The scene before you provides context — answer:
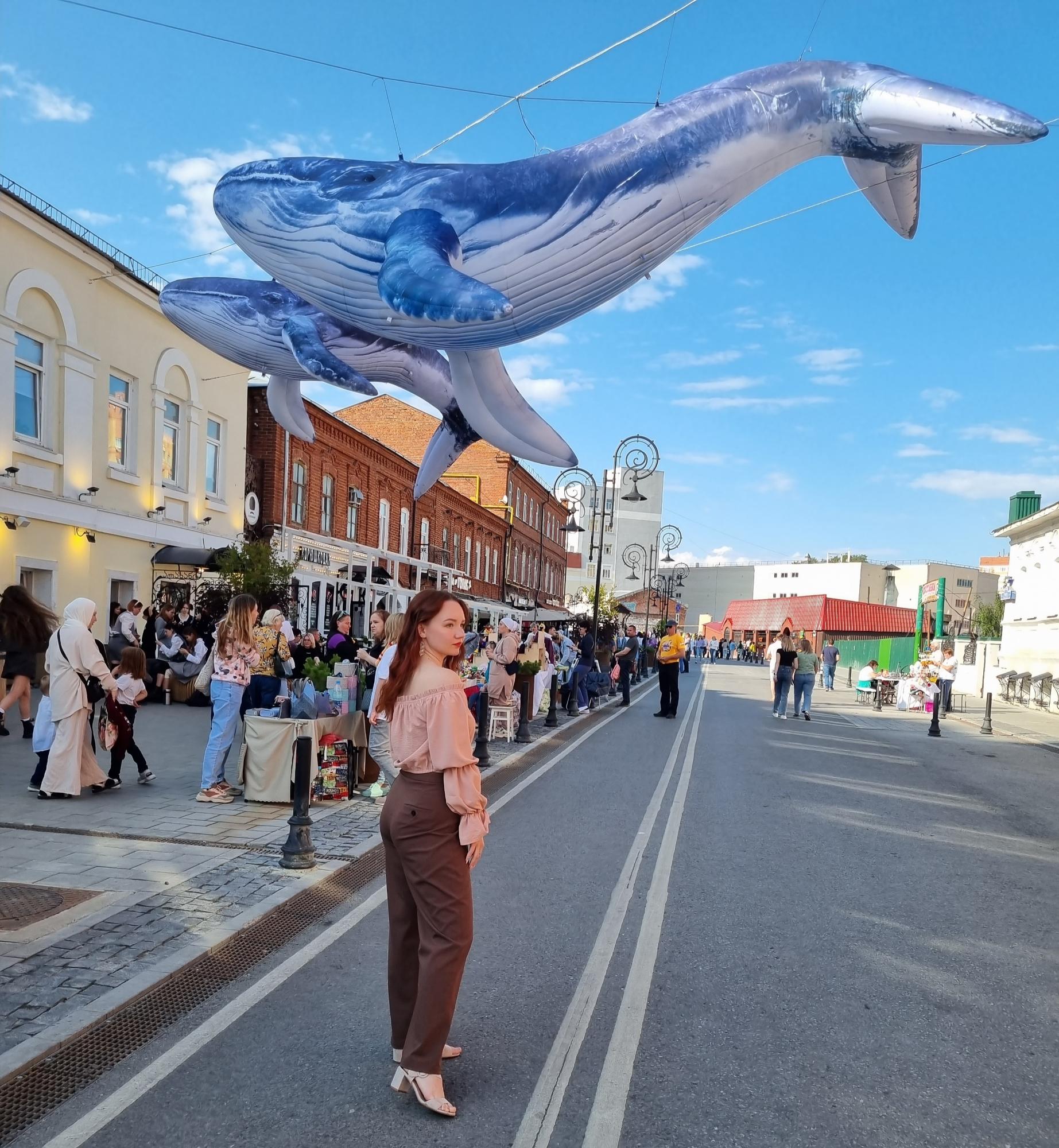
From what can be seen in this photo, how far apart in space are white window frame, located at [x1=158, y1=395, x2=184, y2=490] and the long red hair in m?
17.3

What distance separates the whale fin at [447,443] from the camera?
5.07 metres

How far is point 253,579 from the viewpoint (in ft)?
56.5

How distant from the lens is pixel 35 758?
9.89 metres

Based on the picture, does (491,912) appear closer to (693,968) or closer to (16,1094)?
(693,968)

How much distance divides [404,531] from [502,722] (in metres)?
20.8

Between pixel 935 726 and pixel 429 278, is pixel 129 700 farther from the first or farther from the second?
pixel 935 726

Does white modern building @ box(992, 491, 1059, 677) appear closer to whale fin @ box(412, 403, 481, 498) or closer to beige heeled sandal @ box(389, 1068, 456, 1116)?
whale fin @ box(412, 403, 481, 498)

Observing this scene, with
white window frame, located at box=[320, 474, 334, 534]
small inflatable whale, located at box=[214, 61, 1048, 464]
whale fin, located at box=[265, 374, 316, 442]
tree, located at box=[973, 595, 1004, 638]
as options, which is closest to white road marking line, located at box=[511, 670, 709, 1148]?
small inflatable whale, located at box=[214, 61, 1048, 464]

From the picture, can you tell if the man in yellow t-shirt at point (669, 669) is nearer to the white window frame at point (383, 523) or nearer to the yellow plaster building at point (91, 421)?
the yellow plaster building at point (91, 421)

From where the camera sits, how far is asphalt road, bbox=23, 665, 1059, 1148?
3314 mm

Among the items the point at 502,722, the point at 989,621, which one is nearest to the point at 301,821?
the point at 502,722

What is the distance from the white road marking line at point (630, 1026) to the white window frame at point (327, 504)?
21.5 meters

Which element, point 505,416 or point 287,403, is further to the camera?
point 287,403

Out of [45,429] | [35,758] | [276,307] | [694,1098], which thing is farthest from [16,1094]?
[45,429]
